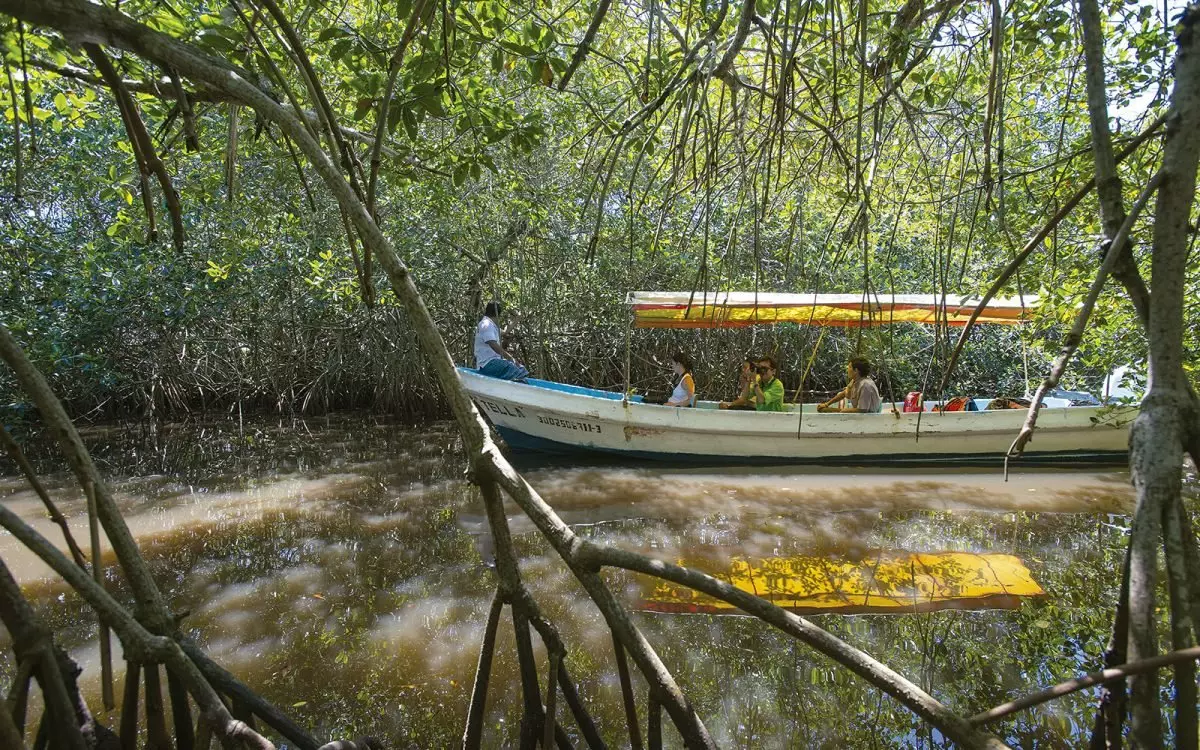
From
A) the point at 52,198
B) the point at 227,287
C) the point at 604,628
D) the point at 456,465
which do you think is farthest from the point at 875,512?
the point at 52,198

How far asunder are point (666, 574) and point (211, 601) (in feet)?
12.9

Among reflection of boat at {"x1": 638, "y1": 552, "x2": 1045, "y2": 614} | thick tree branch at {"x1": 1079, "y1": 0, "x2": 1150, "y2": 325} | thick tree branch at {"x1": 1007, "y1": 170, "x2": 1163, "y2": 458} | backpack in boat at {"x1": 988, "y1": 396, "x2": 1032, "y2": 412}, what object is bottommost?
reflection of boat at {"x1": 638, "y1": 552, "x2": 1045, "y2": 614}

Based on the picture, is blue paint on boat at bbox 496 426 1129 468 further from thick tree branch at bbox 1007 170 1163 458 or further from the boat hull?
thick tree branch at bbox 1007 170 1163 458

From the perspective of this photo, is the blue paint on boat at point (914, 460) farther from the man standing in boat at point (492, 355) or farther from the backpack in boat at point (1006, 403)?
the man standing in boat at point (492, 355)

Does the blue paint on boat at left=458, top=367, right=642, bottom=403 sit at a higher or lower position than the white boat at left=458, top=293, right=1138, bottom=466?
higher

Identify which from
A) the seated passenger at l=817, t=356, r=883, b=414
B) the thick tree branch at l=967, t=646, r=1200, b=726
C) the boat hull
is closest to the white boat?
the boat hull

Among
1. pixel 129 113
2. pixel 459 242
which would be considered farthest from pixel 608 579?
pixel 459 242

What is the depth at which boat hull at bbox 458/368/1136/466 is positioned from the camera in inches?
329

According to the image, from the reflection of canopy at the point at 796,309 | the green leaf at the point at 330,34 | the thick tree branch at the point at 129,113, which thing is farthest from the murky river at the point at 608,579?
the green leaf at the point at 330,34

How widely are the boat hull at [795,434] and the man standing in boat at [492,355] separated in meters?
0.32

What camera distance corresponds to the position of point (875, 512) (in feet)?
21.6

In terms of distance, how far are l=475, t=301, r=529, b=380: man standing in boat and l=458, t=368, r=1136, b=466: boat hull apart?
318 millimetres

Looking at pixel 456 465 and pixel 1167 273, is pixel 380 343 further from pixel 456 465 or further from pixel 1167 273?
pixel 1167 273

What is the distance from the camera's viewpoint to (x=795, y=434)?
332 inches
